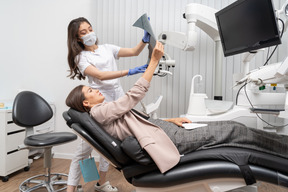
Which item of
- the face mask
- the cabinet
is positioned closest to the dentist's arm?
the face mask

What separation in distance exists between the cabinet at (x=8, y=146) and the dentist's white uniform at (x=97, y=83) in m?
0.86

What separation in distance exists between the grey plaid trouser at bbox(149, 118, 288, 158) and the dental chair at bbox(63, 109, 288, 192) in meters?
0.04

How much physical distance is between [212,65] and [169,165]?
63.3 inches

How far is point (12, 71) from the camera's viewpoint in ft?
8.80

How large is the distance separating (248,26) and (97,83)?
43.9 inches

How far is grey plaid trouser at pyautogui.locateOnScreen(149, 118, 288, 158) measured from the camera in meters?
0.91

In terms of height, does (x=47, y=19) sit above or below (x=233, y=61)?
above

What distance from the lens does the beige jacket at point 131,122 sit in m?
0.94

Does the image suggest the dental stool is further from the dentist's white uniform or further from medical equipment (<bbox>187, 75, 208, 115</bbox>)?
medical equipment (<bbox>187, 75, 208, 115</bbox>)

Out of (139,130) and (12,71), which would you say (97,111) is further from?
(12,71)

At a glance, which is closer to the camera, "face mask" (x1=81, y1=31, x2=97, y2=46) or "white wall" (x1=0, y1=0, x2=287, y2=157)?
"face mask" (x1=81, y1=31, x2=97, y2=46)

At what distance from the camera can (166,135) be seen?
3.28ft

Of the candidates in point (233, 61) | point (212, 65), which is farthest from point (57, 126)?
point (233, 61)

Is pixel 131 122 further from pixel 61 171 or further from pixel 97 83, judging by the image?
pixel 61 171
